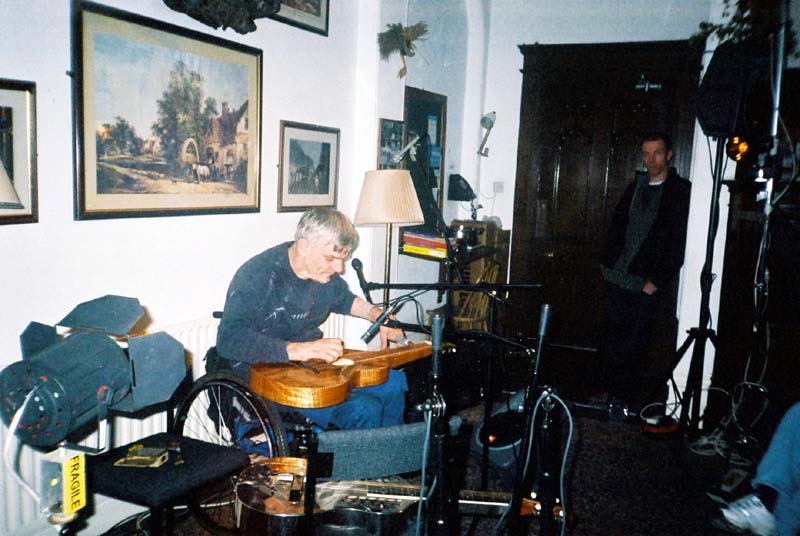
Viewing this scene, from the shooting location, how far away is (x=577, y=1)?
4684mm

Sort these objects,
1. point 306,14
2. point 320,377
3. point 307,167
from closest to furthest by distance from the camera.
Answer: point 320,377 < point 306,14 < point 307,167

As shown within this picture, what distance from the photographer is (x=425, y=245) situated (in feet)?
11.8

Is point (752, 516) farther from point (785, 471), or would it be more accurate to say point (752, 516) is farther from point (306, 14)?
point (306, 14)

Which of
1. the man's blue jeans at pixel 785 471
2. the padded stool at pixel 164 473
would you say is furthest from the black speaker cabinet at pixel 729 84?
the padded stool at pixel 164 473

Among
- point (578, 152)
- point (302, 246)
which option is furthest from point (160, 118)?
point (578, 152)

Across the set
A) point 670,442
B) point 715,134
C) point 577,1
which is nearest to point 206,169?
point 715,134

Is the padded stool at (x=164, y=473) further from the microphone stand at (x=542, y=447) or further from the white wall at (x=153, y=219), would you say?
the microphone stand at (x=542, y=447)

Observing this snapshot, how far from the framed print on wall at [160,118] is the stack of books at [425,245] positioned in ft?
3.83

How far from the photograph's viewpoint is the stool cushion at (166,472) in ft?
5.23

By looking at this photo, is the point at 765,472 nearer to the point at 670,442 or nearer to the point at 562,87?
the point at 670,442

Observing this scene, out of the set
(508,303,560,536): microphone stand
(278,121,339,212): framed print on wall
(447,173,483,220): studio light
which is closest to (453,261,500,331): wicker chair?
(447,173,483,220): studio light

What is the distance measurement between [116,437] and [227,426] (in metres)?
0.42

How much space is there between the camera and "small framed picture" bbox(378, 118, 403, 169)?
355cm

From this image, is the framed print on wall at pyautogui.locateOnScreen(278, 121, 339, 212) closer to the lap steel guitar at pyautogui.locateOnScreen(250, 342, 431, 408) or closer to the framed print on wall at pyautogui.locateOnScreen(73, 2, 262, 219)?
the framed print on wall at pyautogui.locateOnScreen(73, 2, 262, 219)
